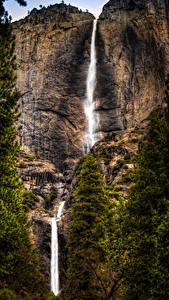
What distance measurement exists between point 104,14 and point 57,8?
15917mm

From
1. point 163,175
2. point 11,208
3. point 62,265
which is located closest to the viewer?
point 163,175

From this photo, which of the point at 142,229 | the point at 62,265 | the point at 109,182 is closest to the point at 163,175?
the point at 142,229

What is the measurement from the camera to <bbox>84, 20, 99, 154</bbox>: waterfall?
69.9 meters

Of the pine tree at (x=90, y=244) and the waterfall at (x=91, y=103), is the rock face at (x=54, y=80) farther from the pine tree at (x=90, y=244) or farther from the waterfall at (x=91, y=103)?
the pine tree at (x=90, y=244)

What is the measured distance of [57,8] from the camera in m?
85.9

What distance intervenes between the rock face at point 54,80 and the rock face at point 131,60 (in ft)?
18.1

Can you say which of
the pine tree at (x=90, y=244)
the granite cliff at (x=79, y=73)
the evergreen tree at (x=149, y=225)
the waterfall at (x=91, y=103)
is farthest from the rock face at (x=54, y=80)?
the evergreen tree at (x=149, y=225)

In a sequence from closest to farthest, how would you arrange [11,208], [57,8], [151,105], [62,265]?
[11,208], [62,265], [151,105], [57,8]

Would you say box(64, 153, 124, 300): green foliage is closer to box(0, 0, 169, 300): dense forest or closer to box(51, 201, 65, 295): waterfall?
box(0, 0, 169, 300): dense forest

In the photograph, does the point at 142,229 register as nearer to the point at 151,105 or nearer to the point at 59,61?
the point at 151,105

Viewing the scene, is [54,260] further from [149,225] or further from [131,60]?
[131,60]

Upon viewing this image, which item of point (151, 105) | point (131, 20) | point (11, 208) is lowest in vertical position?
point (11, 208)

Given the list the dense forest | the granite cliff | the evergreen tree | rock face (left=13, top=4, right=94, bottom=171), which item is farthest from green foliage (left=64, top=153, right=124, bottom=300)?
rock face (left=13, top=4, right=94, bottom=171)

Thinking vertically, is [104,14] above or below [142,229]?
above
